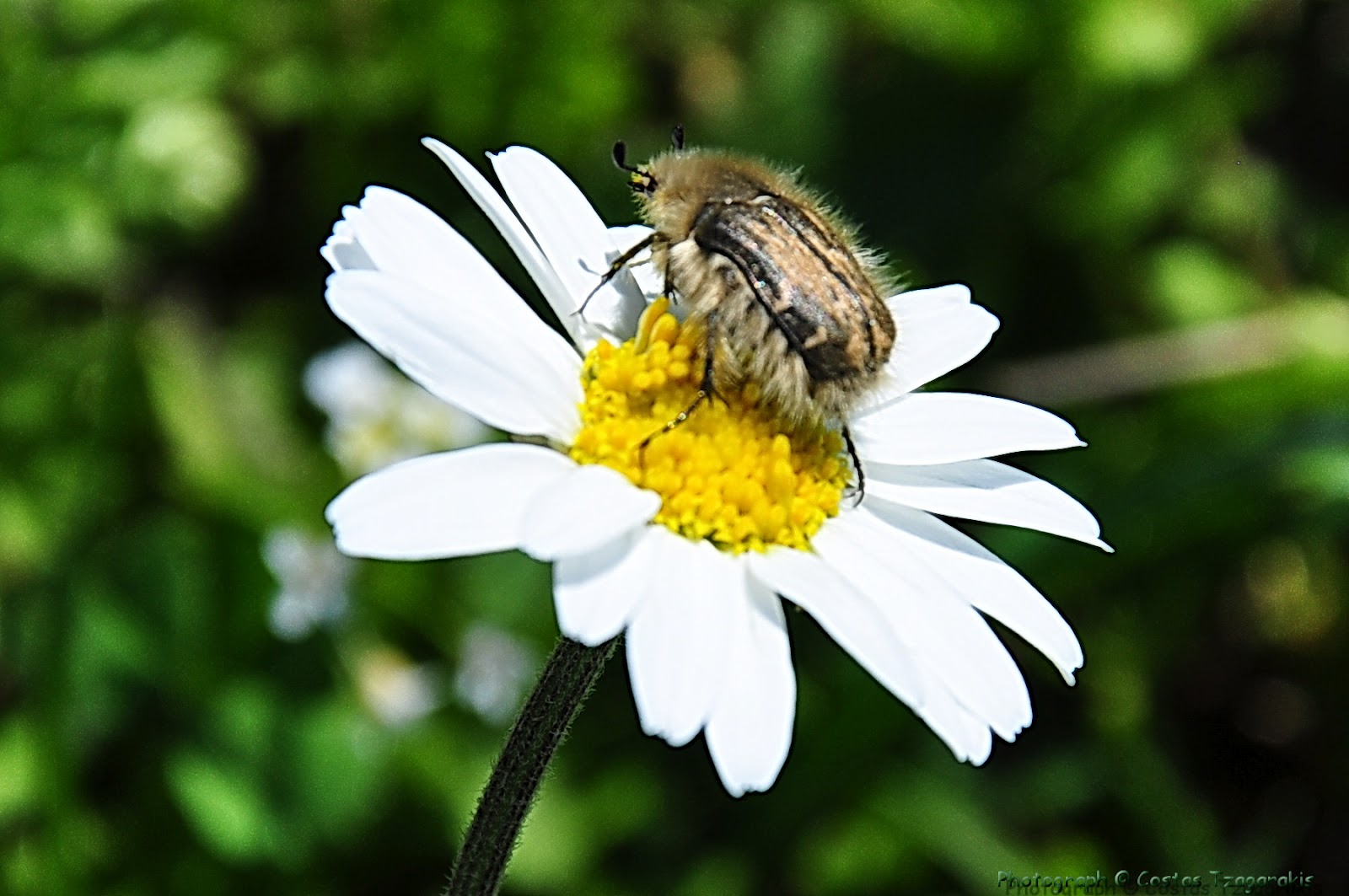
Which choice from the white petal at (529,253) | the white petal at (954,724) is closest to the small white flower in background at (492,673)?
the white petal at (529,253)

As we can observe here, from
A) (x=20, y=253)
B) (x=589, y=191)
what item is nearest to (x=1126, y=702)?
(x=589, y=191)

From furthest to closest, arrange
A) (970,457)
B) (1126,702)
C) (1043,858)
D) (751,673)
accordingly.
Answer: (1126,702) → (1043,858) → (970,457) → (751,673)

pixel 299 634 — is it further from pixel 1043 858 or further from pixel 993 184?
pixel 993 184

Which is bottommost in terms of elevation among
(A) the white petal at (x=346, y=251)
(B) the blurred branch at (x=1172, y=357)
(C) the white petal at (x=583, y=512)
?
(B) the blurred branch at (x=1172, y=357)

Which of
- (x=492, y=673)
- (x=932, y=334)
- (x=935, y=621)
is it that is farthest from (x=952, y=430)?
(x=492, y=673)

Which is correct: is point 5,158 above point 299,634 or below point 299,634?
above

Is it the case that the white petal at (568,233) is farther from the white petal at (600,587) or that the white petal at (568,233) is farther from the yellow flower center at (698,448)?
the white petal at (600,587)

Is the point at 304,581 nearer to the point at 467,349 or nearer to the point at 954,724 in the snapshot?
the point at 467,349
